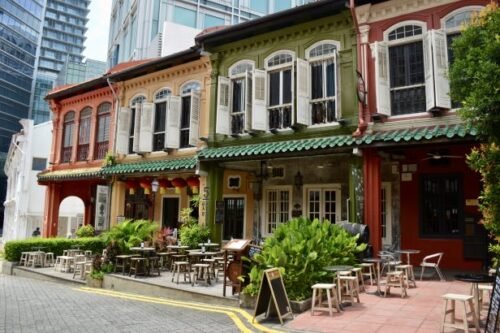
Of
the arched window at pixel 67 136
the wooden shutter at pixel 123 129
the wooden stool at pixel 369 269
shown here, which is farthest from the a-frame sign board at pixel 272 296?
the arched window at pixel 67 136

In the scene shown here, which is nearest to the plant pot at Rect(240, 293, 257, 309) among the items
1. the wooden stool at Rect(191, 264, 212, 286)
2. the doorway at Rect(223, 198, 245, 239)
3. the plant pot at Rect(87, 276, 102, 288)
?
the wooden stool at Rect(191, 264, 212, 286)

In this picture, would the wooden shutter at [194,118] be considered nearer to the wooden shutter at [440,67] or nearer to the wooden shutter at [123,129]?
the wooden shutter at [123,129]

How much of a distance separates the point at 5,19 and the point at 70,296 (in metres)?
85.3

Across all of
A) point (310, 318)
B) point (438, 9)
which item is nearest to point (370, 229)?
point (310, 318)

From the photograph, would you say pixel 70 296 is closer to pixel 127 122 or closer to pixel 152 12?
pixel 127 122

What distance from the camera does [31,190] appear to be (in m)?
29.5

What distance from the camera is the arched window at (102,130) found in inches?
760

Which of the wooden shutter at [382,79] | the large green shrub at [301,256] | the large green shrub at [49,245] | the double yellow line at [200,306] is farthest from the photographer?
the large green shrub at [49,245]

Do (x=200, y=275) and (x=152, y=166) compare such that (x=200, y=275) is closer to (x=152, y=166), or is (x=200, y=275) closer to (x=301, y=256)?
(x=301, y=256)

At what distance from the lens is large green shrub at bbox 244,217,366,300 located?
25.6ft

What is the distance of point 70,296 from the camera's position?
1024cm

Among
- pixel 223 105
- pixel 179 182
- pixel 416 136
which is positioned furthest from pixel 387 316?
pixel 179 182

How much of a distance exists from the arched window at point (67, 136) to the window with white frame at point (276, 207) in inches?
458

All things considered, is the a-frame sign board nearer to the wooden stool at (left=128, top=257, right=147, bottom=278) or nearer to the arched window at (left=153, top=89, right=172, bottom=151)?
the wooden stool at (left=128, top=257, right=147, bottom=278)
